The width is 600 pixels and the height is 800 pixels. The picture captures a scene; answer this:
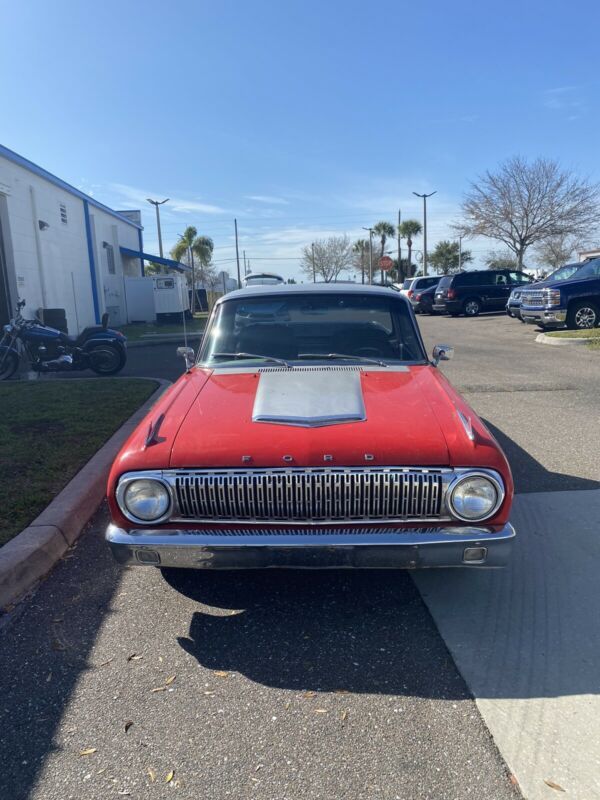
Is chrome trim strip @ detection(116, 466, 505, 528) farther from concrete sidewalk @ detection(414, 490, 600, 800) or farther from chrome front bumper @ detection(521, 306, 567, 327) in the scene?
chrome front bumper @ detection(521, 306, 567, 327)

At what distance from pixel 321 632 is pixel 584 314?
48.8ft

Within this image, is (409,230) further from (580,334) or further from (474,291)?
(580,334)

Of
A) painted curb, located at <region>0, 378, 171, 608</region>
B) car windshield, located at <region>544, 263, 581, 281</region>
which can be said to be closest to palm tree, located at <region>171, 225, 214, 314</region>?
car windshield, located at <region>544, 263, 581, 281</region>

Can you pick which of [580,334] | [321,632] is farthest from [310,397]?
[580,334]

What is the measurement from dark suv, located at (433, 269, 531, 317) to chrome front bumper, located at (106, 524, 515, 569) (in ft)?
75.4

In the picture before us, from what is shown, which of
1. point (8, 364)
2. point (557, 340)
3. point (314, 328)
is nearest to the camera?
point (314, 328)

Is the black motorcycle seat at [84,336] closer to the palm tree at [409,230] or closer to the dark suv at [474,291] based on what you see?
the dark suv at [474,291]

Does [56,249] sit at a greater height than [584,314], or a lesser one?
greater

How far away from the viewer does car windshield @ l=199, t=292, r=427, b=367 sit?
4387mm

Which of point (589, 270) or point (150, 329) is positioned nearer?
point (589, 270)

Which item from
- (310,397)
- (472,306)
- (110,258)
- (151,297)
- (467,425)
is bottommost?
(472,306)

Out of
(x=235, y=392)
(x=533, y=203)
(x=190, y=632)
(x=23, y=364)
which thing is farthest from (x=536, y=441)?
(x=533, y=203)

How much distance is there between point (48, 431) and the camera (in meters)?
6.40

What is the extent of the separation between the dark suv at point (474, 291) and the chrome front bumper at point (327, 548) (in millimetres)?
22996
